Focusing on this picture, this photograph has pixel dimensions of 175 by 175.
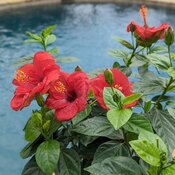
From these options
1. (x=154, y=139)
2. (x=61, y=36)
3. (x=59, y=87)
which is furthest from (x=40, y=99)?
(x=61, y=36)

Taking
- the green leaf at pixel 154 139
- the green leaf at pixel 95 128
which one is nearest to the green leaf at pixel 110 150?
the green leaf at pixel 95 128

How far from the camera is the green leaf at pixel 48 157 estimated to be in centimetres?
83

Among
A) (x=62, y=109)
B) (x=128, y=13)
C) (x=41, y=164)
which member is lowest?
(x=128, y=13)

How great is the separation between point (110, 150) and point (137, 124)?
0.33 ft

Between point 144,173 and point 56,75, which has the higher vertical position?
point 56,75

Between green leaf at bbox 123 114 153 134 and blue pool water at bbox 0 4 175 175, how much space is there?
2383mm

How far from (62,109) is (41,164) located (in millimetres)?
140

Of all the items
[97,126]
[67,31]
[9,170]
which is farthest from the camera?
[67,31]

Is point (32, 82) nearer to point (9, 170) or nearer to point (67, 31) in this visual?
point (9, 170)

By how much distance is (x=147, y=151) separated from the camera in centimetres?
70

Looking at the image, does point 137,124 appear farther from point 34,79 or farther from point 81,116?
point 34,79

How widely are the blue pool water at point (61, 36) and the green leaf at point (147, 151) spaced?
99.7 inches

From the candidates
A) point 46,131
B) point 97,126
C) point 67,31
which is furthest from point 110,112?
point 67,31

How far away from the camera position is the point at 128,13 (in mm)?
9141
